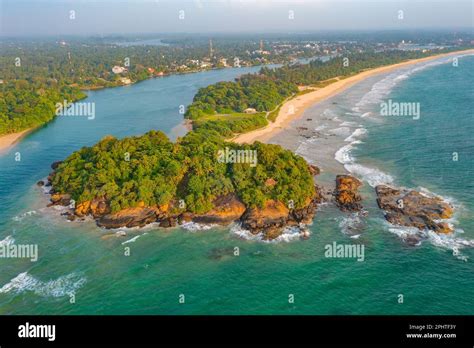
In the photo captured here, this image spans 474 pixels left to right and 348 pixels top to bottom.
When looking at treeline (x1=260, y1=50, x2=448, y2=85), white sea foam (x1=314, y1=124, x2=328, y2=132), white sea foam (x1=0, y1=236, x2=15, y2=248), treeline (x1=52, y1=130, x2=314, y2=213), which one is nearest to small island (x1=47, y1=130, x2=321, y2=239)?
treeline (x1=52, y1=130, x2=314, y2=213)

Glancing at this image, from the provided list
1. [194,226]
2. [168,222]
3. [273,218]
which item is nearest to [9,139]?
[168,222]

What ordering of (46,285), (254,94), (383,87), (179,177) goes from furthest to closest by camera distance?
1. (383,87)
2. (254,94)
3. (179,177)
4. (46,285)

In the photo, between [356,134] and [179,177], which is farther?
[356,134]

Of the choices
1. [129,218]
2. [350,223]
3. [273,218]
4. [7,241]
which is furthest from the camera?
[129,218]

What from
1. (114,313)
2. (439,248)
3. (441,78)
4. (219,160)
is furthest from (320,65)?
(114,313)

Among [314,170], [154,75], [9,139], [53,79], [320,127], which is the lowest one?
[314,170]

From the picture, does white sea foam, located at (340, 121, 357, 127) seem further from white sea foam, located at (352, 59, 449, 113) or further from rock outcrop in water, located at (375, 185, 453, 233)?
rock outcrop in water, located at (375, 185, 453, 233)

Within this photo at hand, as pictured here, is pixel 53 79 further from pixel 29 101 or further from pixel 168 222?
pixel 168 222

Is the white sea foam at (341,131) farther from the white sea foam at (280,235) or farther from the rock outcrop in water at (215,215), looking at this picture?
the white sea foam at (280,235)
